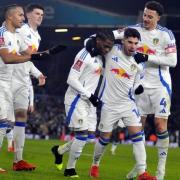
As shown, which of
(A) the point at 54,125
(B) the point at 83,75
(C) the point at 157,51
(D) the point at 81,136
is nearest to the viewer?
(D) the point at 81,136

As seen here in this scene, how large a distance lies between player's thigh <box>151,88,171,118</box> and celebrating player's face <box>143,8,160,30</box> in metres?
1.13

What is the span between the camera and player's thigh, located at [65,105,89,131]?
37.2 feet

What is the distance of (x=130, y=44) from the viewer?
10.7m

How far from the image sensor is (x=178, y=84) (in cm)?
4338

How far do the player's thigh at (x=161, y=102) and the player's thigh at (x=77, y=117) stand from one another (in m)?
1.26

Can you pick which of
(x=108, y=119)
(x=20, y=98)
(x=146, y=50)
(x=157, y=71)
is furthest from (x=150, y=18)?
(x=20, y=98)

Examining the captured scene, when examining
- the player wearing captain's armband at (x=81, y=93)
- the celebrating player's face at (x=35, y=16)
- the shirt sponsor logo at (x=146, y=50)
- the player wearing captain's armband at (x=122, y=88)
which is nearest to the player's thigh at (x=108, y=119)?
the player wearing captain's armband at (x=122, y=88)

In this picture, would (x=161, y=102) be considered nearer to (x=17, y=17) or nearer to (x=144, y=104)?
(x=144, y=104)

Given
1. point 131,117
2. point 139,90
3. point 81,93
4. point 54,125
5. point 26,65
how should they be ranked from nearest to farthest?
point 131,117 → point 139,90 → point 81,93 → point 26,65 → point 54,125

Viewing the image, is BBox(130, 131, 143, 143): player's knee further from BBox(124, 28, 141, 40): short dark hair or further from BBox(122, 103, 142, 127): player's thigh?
BBox(124, 28, 141, 40): short dark hair

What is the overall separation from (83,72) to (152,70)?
4.07ft

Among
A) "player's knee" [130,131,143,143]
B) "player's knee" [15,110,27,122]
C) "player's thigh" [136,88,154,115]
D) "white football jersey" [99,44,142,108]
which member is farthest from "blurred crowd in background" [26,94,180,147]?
"player's knee" [130,131,143,143]

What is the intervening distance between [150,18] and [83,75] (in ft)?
5.09

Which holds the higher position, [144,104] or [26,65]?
[26,65]
